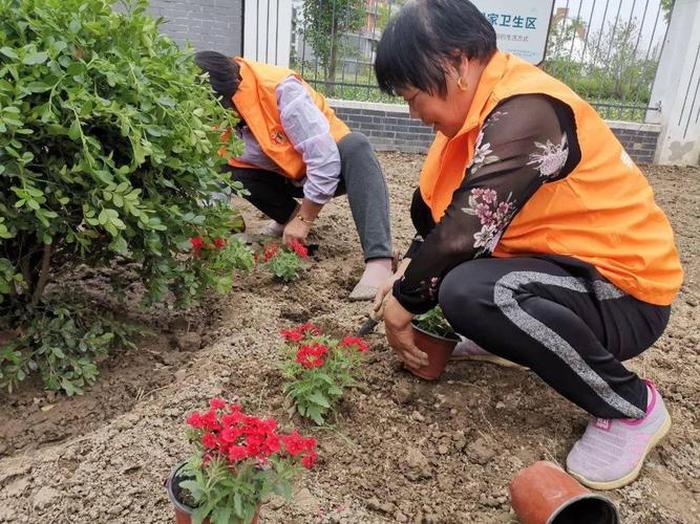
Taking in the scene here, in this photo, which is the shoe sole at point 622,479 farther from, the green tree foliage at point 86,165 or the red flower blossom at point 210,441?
the green tree foliage at point 86,165

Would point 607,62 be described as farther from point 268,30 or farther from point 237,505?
point 237,505

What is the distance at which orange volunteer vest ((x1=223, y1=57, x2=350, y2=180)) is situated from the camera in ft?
10.3

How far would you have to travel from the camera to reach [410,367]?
233 cm

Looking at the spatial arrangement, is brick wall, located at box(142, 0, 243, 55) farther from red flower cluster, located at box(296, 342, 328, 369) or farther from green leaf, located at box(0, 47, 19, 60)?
red flower cluster, located at box(296, 342, 328, 369)

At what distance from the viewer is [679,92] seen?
7.13 meters

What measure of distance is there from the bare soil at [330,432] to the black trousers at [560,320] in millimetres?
314

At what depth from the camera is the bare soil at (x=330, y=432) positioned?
176 cm

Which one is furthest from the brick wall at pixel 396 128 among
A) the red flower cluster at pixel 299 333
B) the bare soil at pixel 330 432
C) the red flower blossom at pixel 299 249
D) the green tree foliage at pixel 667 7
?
the red flower cluster at pixel 299 333

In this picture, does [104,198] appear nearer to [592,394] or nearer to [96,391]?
[96,391]

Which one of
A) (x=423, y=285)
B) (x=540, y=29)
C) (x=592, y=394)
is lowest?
(x=592, y=394)

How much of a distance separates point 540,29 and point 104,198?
603 centimetres

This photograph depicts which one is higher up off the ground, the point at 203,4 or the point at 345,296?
the point at 203,4

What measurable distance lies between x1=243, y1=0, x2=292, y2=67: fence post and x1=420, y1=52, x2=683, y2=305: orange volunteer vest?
16.8ft

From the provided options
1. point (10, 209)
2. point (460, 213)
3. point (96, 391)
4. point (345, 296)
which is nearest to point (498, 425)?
point (460, 213)
